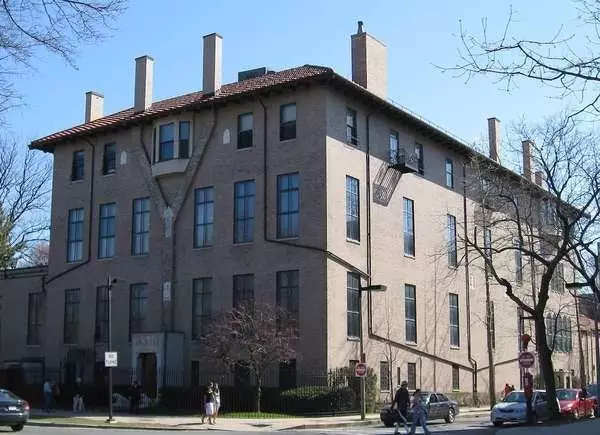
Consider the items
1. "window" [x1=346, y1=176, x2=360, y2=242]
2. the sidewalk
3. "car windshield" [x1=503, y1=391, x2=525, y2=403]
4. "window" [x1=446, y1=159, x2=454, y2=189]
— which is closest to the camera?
the sidewalk

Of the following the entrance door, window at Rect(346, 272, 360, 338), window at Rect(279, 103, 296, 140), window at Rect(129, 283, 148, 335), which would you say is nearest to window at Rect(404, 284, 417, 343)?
window at Rect(346, 272, 360, 338)

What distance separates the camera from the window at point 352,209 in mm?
41188

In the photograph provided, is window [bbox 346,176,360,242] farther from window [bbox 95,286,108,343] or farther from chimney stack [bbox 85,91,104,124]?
chimney stack [bbox 85,91,104,124]

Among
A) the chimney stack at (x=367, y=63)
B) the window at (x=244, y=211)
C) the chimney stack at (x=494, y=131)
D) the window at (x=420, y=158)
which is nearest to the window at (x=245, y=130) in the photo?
the window at (x=244, y=211)

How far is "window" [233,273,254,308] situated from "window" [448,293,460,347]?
14730 mm

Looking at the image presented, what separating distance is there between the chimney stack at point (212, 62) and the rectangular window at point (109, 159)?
296 inches

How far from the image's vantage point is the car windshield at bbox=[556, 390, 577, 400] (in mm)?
35459

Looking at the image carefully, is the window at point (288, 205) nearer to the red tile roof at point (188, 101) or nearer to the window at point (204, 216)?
the window at point (204, 216)

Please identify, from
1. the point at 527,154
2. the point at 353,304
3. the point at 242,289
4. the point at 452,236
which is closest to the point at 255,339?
the point at 242,289

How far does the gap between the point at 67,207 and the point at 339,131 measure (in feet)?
63.7

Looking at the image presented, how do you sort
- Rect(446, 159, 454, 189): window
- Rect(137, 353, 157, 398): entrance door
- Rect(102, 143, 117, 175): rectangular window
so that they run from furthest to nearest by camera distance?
Rect(446, 159, 454, 189): window
Rect(102, 143, 117, 175): rectangular window
Rect(137, 353, 157, 398): entrance door

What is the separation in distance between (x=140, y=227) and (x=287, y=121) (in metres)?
11.4

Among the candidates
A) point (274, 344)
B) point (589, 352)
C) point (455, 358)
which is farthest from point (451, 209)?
point (589, 352)

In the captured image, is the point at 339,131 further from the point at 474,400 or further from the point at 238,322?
the point at 474,400
